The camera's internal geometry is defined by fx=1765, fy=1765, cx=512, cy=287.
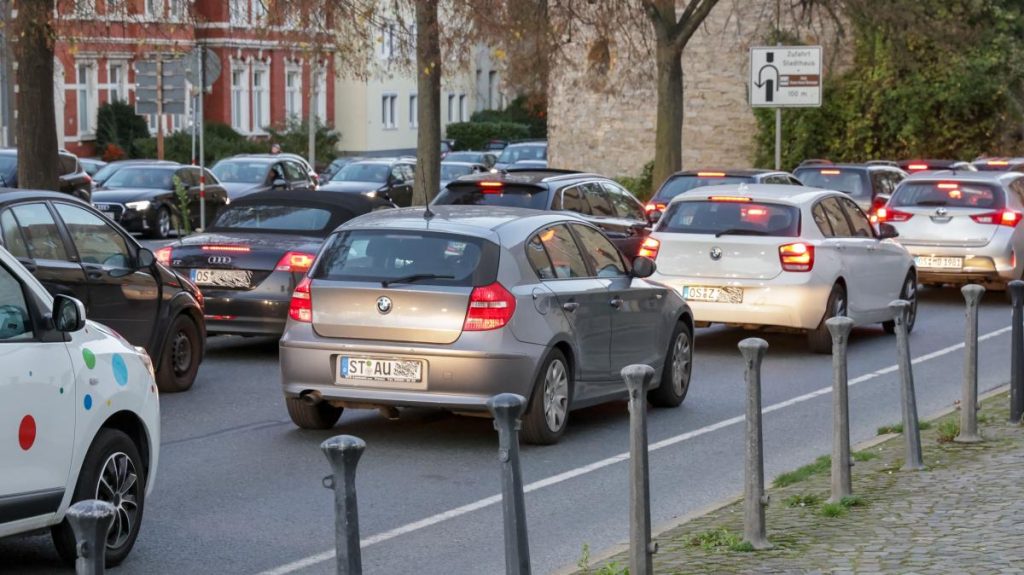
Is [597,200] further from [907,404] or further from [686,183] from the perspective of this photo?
[907,404]

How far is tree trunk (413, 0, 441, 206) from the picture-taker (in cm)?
2620

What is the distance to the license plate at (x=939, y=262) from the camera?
22.9 metres

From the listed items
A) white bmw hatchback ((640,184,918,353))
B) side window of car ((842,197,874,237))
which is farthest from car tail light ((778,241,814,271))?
side window of car ((842,197,874,237))

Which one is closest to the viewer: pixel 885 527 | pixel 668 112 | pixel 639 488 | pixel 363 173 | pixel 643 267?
pixel 639 488

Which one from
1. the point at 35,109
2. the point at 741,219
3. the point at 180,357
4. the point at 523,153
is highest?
the point at 35,109

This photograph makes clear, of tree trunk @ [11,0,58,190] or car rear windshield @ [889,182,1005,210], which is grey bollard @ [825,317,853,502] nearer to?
tree trunk @ [11,0,58,190]

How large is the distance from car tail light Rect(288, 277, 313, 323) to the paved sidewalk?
131 inches

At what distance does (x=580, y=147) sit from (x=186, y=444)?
42340 millimetres

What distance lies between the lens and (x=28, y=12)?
19.6m

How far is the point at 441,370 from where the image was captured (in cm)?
1074

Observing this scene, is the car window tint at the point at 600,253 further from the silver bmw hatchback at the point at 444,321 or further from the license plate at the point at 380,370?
the license plate at the point at 380,370

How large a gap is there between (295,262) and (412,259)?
14.7 ft

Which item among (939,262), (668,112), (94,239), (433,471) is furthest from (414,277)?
(668,112)

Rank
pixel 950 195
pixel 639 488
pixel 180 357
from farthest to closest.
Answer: pixel 950 195 < pixel 180 357 < pixel 639 488
